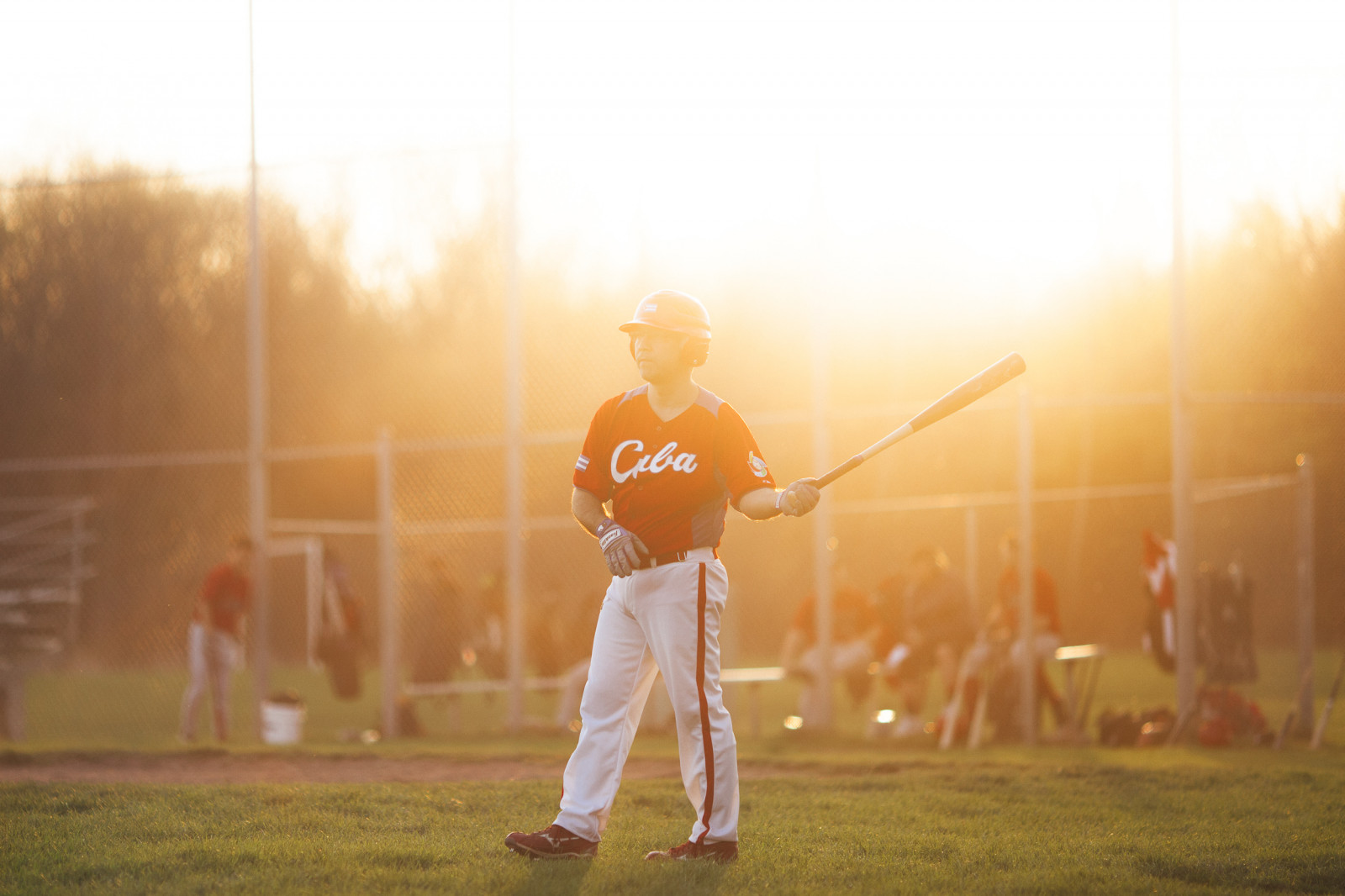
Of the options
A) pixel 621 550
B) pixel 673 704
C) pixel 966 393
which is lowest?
pixel 673 704

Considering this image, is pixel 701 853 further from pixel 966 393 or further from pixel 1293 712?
pixel 1293 712

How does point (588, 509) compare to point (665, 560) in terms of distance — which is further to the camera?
point (588, 509)

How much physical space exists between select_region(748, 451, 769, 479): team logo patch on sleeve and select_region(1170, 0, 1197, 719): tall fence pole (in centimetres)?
619

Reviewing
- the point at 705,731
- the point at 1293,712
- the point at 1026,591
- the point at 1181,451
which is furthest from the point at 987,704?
the point at 705,731

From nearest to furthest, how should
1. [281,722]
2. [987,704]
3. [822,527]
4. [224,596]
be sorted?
[987,704] → [822,527] → [281,722] → [224,596]

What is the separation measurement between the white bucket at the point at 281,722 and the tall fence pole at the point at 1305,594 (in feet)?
Result: 27.4

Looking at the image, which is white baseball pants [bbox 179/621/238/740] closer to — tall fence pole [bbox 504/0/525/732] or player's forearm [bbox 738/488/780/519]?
tall fence pole [bbox 504/0/525/732]

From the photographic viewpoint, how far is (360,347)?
52.4 feet

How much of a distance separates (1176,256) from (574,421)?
5.43 m

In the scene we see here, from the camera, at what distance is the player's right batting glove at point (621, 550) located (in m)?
4.58

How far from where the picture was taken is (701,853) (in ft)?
15.0

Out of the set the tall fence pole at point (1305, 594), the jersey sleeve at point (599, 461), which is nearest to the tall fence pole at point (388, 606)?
the jersey sleeve at point (599, 461)

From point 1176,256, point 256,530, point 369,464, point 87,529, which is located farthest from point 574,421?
point 369,464

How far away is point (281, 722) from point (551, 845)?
7665 millimetres
